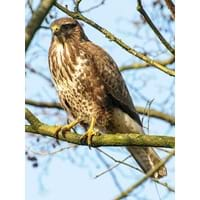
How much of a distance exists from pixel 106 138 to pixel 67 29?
0.43 metres

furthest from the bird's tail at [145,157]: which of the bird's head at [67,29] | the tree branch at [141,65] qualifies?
the bird's head at [67,29]

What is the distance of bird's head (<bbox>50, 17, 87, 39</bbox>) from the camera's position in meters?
2.26

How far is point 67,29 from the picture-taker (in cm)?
230

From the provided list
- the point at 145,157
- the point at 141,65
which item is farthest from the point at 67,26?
the point at 145,157

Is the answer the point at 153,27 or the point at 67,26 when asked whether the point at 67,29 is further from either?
the point at 153,27

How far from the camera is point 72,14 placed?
7.09ft

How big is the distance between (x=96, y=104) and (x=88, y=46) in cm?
20

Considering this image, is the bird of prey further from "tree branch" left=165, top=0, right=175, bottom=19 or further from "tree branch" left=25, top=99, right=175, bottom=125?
"tree branch" left=165, top=0, right=175, bottom=19
